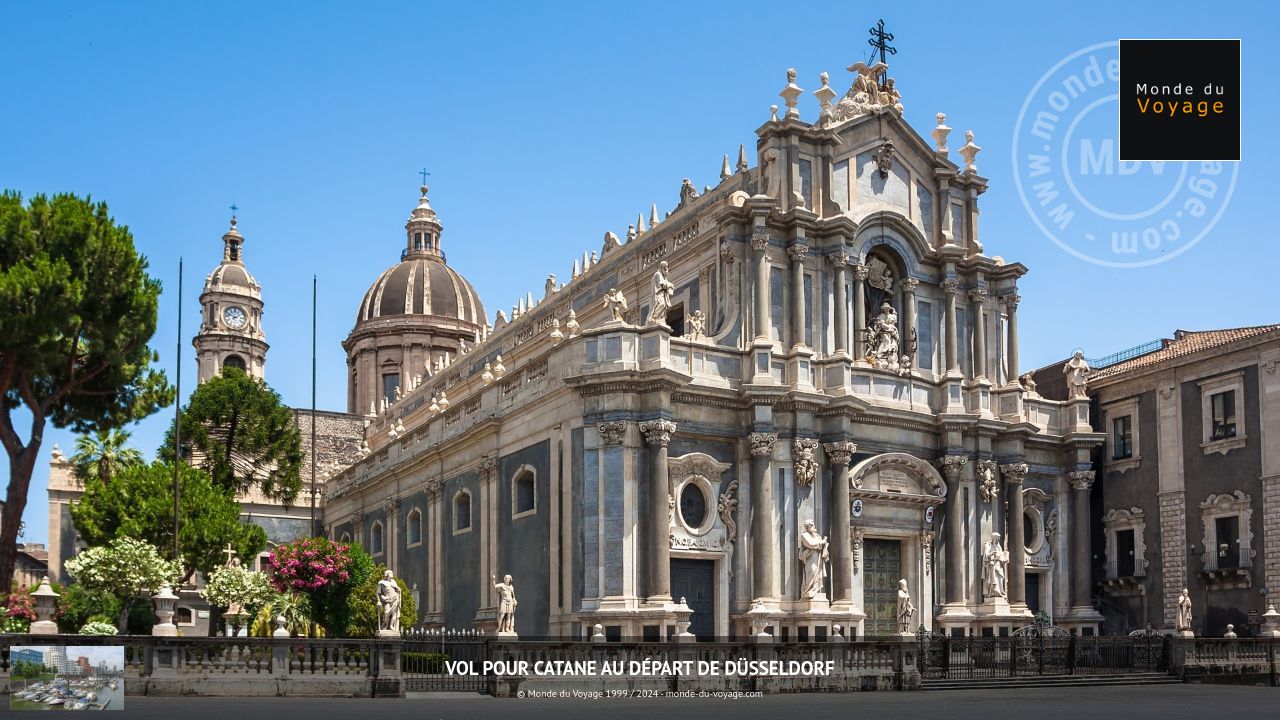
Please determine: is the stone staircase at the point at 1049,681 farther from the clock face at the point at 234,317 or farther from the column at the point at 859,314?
the clock face at the point at 234,317

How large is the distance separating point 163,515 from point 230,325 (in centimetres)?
3527

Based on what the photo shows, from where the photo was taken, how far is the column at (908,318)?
143ft

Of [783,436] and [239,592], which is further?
[239,592]

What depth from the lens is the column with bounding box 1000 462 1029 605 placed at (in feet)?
143

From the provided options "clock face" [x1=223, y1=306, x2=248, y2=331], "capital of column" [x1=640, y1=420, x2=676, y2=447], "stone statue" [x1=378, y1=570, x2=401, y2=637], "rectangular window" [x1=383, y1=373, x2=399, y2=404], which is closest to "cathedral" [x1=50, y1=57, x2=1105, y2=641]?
"capital of column" [x1=640, y1=420, x2=676, y2=447]

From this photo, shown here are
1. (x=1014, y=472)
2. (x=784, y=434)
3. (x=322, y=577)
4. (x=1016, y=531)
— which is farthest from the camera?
(x=1014, y=472)

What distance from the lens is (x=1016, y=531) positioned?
144 ft

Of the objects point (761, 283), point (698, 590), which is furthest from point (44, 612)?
point (761, 283)

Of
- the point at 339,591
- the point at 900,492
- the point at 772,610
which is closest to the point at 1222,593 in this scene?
the point at 900,492

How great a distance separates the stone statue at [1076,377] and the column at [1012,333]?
2.55 metres

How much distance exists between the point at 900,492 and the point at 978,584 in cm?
423

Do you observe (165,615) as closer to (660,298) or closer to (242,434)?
(660,298)

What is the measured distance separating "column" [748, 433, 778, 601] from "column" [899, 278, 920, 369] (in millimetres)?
7516

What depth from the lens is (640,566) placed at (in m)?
36.0
